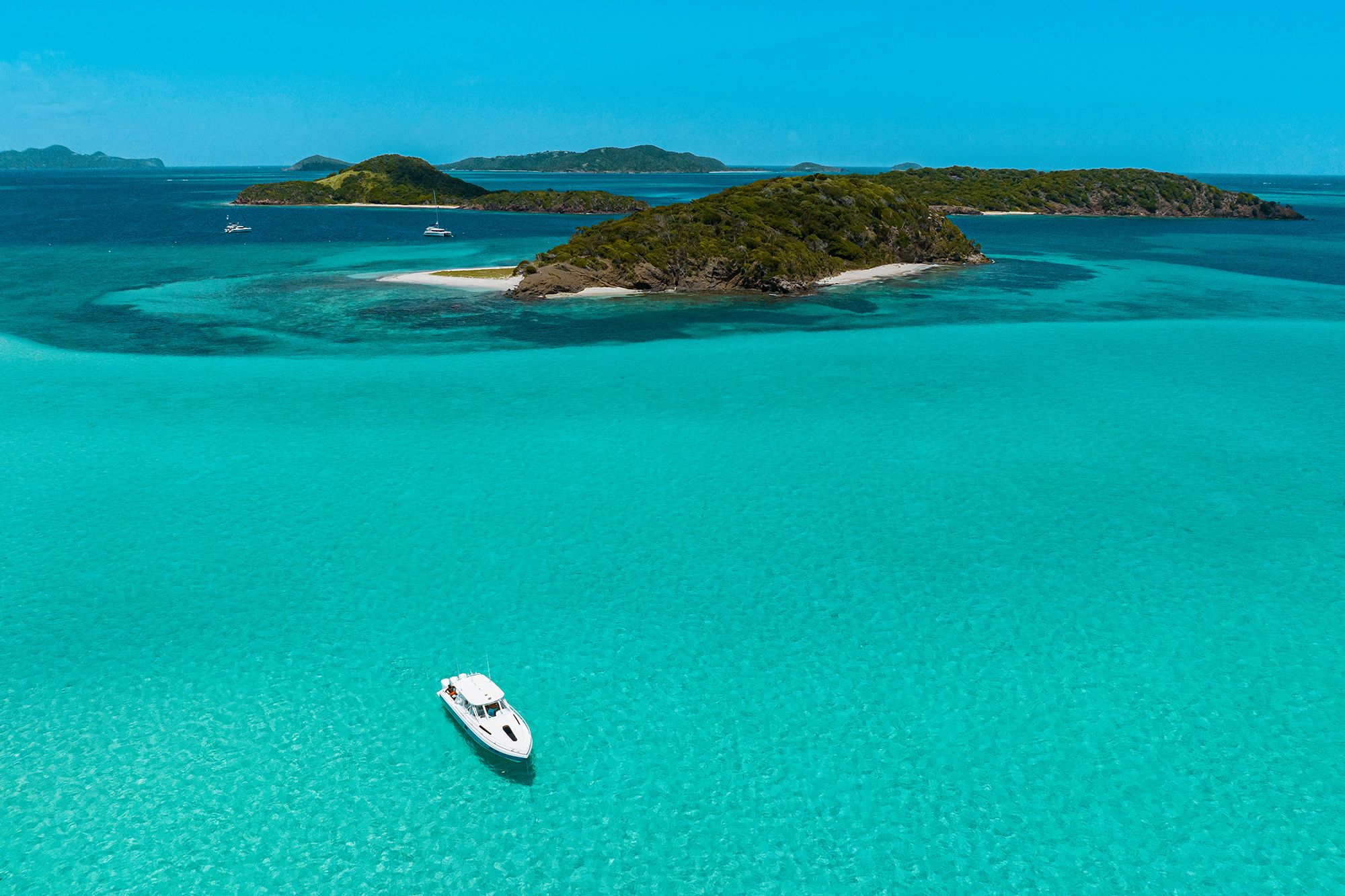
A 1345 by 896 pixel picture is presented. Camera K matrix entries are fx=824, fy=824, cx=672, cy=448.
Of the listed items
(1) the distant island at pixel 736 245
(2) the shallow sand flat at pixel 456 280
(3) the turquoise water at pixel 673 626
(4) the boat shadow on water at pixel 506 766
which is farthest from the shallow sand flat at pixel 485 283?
(4) the boat shadow on water at pixel 506 766

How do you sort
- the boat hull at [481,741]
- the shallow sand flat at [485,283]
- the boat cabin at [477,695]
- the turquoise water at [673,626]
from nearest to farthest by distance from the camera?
the turquoise water at [673,626]
the boat hull at [481,741]
the boat cabin at [477,695]
the shallow sand flat at [485,283]

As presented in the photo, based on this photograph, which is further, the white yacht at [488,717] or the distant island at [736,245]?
the distant island at [736,245]

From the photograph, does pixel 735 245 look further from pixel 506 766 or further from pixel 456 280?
pixel 506 766

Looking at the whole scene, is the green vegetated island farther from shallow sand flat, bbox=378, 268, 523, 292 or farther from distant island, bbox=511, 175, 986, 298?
shallow sand flat, bbox=378, 268, 523, 292

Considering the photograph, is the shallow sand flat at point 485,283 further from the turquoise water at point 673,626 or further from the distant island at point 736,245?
the turquoise water at point 673,626

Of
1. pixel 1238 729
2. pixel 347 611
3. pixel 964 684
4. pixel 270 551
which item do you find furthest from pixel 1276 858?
pixel 270 551

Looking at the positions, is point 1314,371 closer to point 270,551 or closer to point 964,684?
point 964,684
